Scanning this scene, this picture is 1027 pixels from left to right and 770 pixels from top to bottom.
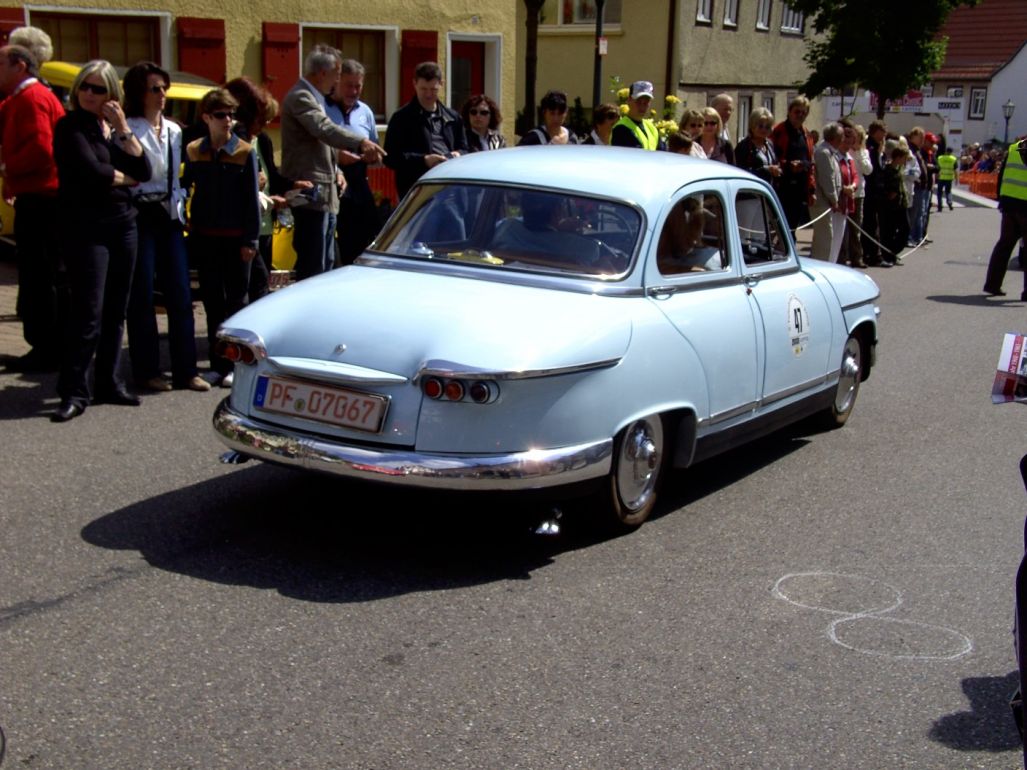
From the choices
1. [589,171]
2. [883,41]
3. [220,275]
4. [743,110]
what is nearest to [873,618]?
[589,171]

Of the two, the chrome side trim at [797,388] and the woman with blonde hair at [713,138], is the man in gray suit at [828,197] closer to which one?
the woman with blonde hair at [713,138]

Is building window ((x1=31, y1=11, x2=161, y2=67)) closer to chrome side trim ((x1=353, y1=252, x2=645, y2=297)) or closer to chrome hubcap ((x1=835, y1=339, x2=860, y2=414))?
chrome hubcap ((x1=835, y1=339, x2=860, y2=414))

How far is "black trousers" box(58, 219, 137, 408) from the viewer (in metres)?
7.50

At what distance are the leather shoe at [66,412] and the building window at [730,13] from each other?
3063cm

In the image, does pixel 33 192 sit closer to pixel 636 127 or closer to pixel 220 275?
pixel 220 275

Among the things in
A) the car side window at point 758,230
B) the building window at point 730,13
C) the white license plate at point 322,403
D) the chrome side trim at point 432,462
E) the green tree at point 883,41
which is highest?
the building window at point 730,13

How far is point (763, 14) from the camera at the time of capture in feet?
125

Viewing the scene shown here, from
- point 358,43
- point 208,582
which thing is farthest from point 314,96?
point 358,43

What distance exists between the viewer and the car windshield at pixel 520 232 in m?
6.14

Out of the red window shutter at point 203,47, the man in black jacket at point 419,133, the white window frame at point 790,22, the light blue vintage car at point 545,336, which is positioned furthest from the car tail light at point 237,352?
the white window frame at point 790,22

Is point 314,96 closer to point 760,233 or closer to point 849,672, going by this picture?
point 760,233

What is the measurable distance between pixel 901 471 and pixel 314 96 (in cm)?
457

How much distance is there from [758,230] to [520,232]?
1.58 m

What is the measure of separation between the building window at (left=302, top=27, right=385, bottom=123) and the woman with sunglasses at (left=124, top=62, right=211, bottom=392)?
9.61 meters
